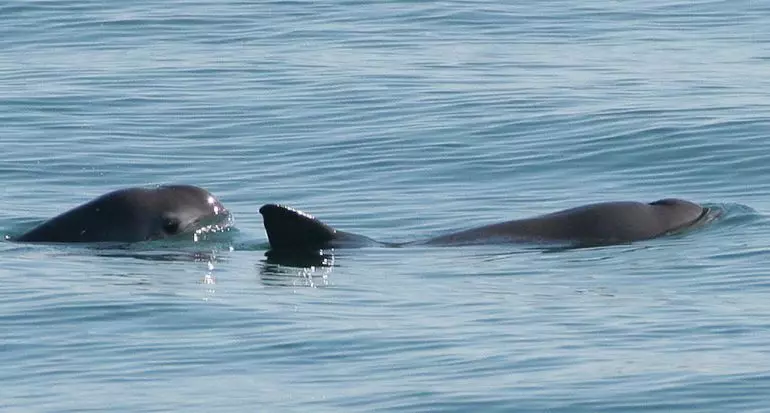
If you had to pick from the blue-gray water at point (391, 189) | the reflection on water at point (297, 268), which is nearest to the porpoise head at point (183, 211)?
the blue-gray water at point (391, 189)

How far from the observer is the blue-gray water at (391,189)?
40.8 feet

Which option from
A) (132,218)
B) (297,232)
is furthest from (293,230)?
(132,218)

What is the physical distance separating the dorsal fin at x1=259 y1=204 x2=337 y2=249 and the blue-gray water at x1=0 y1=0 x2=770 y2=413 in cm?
21

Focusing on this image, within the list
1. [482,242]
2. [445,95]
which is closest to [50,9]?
[445,95]

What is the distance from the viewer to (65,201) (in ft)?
67.4

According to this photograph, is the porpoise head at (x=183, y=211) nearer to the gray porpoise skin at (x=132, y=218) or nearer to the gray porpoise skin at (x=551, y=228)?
the gray porpoise skin at (x=132, y=218)

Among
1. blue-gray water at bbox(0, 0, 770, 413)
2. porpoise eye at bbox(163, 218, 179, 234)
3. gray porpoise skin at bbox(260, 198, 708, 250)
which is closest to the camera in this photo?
blue-gray water at bbox(0, 0, 770, 413)

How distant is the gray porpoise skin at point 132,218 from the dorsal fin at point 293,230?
3.69 ft

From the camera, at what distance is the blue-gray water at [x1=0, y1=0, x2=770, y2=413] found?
12.4 metres

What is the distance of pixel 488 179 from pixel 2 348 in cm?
862

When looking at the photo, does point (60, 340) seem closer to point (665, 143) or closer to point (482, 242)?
point (482, 242)

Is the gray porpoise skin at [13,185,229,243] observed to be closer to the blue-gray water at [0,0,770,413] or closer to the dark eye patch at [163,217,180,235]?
the dark eye patch at [163,217,180,235]

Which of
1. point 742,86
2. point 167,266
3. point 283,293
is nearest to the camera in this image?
point 283,293

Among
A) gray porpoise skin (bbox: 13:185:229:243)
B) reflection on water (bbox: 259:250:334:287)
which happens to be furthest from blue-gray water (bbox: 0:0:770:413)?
gray porpoise skin (bbox: 13:185:229:243)
